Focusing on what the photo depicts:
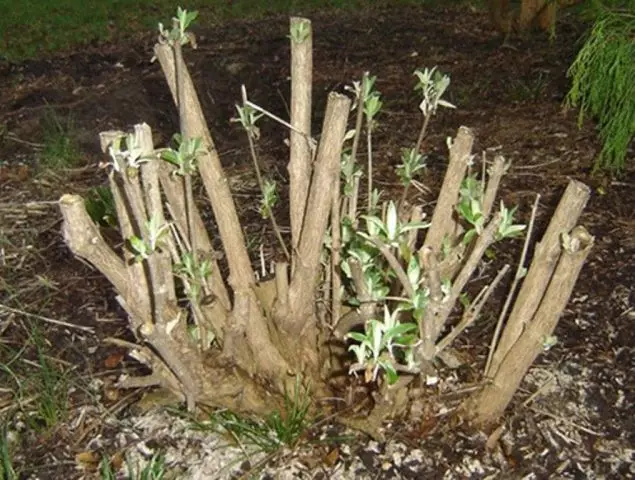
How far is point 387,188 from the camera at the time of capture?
134 inches

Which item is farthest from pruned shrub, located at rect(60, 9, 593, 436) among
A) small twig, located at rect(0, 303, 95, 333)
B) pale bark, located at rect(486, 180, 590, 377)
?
small twig, located at rect(0, 303, 95, 333)

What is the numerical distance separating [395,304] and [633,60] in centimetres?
194

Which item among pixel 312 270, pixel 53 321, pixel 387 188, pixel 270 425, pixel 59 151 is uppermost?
pixel 312 270

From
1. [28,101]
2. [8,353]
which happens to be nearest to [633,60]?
[8,353]

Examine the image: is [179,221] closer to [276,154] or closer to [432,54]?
[276,154]

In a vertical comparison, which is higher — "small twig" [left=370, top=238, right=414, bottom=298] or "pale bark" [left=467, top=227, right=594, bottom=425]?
"small twig" [left=370, top=238, right=414, bottom=298]

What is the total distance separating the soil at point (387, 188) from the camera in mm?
2178

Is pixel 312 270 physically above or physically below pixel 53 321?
above

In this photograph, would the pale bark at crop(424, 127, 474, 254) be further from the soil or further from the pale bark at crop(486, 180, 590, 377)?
the soil

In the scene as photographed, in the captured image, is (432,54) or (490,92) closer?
(490,92)

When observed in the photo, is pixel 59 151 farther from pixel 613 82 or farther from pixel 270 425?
pixel 613 82

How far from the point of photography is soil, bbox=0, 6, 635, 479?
2178 millimetres

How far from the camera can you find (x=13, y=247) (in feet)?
10.5

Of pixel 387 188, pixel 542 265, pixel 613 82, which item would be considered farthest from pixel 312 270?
pixel 613 82
